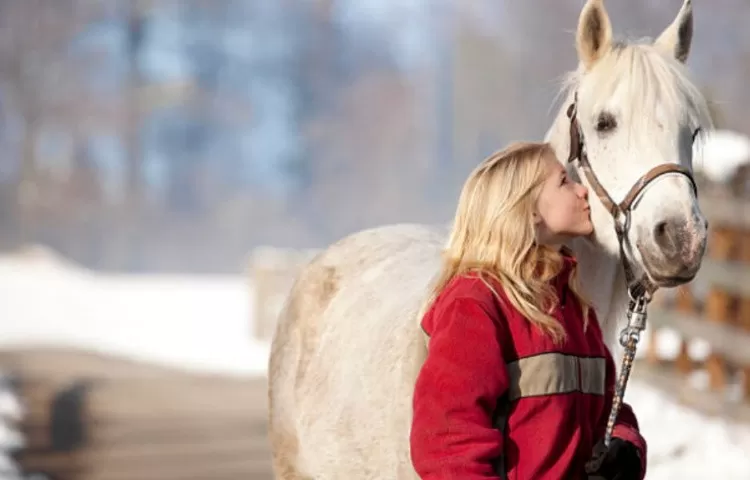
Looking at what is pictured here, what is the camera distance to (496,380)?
2.24 meters

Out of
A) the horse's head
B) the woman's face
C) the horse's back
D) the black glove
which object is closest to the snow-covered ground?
the horse's back

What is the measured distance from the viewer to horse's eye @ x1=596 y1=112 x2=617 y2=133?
9.55 feet

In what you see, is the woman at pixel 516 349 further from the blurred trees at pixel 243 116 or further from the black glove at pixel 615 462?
the blurred trees at pixel 243 116

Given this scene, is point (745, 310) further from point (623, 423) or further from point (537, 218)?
point (537, 218)

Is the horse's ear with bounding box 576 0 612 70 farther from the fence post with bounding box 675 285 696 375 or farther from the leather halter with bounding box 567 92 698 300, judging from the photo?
the fence post with bounding box 675 285 696 375

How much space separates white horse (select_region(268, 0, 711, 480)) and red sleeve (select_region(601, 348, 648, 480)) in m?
0.28

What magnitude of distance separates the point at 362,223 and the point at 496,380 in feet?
87.3

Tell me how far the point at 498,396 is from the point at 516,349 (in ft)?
0.39

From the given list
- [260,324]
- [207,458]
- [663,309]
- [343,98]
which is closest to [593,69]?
[207,458]

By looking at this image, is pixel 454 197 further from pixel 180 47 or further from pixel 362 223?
pixel 180 47

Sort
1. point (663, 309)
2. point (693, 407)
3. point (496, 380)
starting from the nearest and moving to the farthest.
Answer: point (496, 380)
point (693, 407)
point (663, 309)

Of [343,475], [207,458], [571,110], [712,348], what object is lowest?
[207,458]

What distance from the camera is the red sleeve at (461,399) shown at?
2207 mm

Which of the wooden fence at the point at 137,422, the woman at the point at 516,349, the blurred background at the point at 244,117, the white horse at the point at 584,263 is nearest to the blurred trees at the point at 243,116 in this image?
the blurred background at the point at 244,117
